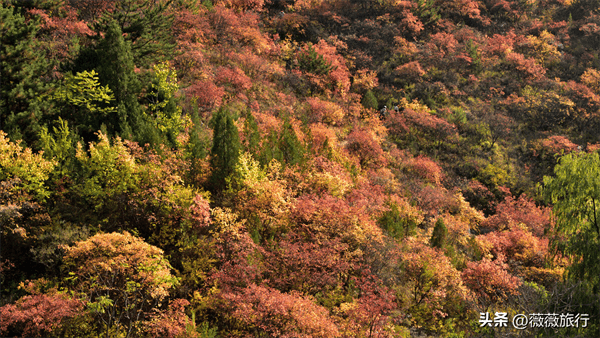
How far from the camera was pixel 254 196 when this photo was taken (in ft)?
66.4

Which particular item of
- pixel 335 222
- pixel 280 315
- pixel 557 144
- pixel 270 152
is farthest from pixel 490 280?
pixel 557 144

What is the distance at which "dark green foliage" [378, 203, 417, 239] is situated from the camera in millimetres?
24719

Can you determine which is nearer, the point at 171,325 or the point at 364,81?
the point at 171,325

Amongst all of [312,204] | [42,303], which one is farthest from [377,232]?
[42,303]

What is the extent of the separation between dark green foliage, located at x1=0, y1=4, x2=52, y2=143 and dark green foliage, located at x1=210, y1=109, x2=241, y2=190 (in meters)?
8.88

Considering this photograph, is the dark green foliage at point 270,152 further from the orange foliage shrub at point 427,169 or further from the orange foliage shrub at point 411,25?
the orange foliage shrub at point 411,25

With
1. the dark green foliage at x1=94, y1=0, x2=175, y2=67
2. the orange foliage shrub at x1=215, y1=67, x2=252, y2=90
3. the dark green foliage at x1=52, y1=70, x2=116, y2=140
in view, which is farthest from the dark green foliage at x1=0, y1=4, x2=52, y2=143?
the orange foliage shrub at x1=215, y1=67, x2=252, y2=90

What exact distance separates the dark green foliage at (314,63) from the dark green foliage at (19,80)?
29792 millimetres

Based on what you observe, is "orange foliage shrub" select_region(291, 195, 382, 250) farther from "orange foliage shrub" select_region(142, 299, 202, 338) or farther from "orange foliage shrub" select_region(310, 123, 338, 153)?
"orange foliage shrub" select_region(310, 123, 338, 153)

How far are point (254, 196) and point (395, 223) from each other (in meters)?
10.5

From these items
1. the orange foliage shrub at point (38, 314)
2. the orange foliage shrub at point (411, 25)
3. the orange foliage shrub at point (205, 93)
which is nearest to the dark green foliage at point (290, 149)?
the orange foliage shrub at point (205, 93)

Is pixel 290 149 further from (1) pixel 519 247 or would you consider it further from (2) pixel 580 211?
(1) pixel 519 247

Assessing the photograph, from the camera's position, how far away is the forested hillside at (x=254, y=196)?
13547mm

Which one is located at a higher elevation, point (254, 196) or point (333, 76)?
point (333, 76)
